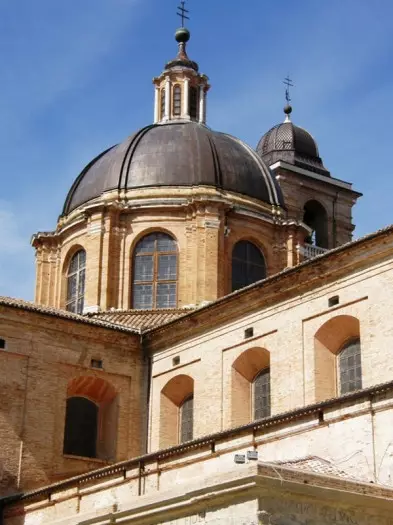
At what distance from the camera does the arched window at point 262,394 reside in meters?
24.8

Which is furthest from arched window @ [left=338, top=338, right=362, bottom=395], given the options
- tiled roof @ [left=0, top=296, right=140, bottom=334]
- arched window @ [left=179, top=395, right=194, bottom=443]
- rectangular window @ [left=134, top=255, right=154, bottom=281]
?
rectangular window @ [left=134, top=255, right=154, bottom=281]

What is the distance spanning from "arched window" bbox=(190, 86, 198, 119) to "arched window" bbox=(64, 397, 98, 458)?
12.7 metres

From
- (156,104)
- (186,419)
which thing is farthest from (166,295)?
(156,104)

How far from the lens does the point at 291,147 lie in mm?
44406

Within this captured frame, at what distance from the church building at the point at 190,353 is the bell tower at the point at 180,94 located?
0.07 m

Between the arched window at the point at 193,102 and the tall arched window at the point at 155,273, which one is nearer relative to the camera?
the tall arched window at the point at 155,273

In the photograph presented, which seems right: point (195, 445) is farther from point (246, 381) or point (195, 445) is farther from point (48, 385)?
point (48, 385)

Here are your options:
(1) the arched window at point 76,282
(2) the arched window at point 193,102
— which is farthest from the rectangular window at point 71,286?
(2) the arched window at point 193,102

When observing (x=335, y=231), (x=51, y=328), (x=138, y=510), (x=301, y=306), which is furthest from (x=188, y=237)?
(x=138, y=510)

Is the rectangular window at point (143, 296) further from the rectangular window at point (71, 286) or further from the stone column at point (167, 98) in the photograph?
the stone column at point (167, 98)

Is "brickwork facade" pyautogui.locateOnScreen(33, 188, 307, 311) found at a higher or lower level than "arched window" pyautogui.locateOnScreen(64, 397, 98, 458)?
higher

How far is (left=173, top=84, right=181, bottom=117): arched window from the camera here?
36.6m

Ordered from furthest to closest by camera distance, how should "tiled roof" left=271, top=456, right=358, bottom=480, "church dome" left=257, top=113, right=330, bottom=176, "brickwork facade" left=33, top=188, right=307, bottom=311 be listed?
"church dome" left=257, top=113, right=330, bottom=176
"brickwork facade" left=33, top=188, right=307, bottom=311
"tiled roof" left=271, top=456, right=358, bottom=480

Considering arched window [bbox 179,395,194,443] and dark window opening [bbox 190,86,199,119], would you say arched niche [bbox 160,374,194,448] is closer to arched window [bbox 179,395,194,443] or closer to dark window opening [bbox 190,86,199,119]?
arched window [bbox 179,395,194,443]
